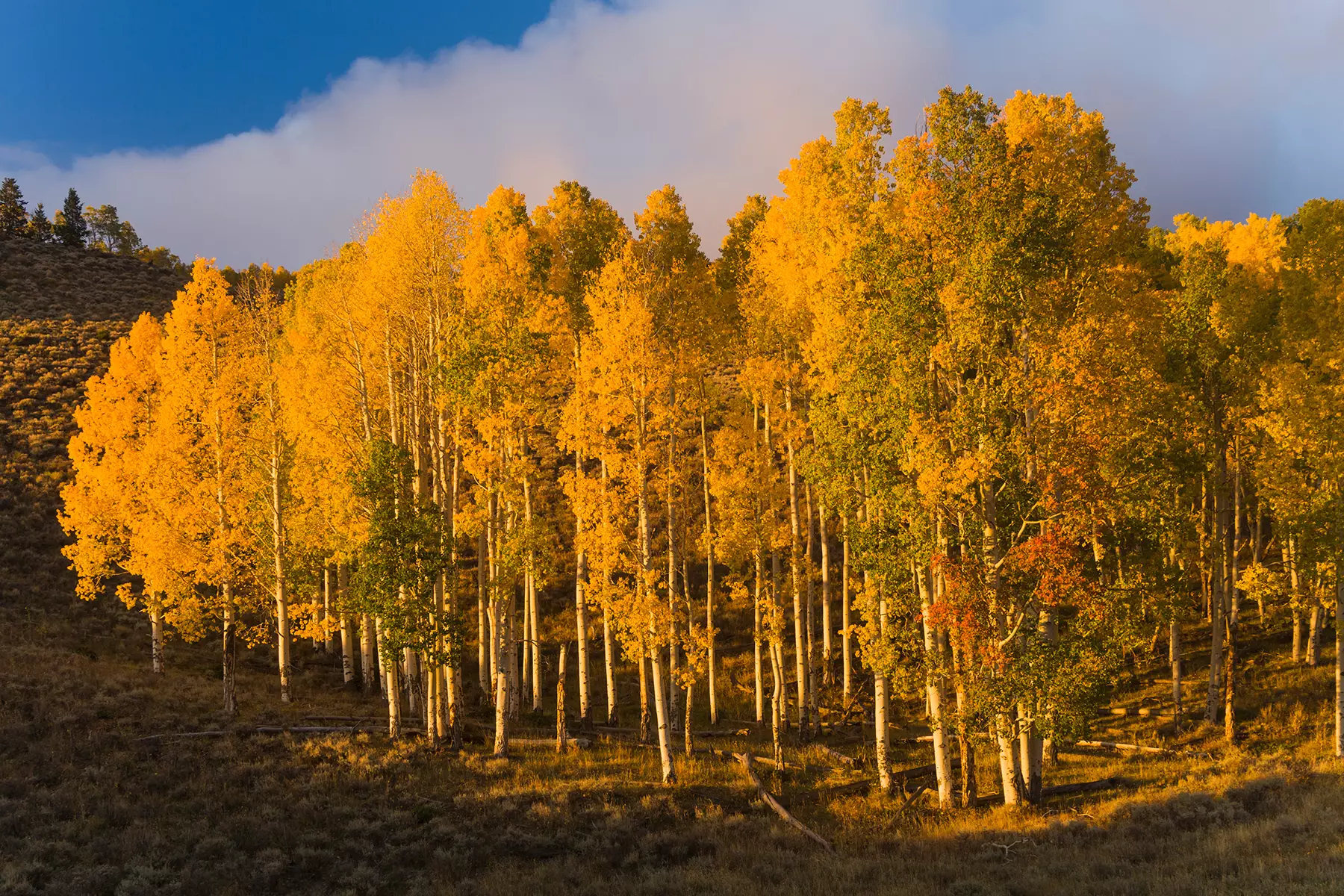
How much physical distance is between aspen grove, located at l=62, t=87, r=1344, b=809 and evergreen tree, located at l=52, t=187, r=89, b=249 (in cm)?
10171

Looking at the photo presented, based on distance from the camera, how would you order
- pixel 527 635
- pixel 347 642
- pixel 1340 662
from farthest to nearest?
pixel 347 642
pixel 527 635
pixel 1340 662

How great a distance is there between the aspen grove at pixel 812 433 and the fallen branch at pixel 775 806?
1.10 m

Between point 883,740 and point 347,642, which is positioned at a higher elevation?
point 347,642

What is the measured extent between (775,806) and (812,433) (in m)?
9.72

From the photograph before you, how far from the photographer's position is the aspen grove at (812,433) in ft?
53.1

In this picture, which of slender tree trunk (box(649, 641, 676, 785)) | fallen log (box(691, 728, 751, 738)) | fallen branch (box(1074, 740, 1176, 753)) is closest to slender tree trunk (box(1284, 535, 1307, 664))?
fallen branch (box(1074, 740, 1176, 753))

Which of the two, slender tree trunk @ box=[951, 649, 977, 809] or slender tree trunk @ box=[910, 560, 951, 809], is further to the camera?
slender tree trunk @ box=[910, 560, 951, 809]

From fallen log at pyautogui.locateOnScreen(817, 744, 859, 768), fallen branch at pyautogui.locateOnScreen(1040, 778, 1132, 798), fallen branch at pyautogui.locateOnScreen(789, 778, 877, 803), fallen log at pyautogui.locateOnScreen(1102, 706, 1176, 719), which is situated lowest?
fallen log at pyautogui.locateOnScreen(1102, 706, 1176, 719)

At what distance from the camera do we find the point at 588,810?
18281mm

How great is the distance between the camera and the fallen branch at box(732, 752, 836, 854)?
16.4 m

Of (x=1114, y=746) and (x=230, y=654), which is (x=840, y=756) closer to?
(x=1114, y=746)

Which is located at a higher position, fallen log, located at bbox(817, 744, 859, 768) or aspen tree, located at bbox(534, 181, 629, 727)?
aspen tree, located at bbox(534, 181, 629, 727)

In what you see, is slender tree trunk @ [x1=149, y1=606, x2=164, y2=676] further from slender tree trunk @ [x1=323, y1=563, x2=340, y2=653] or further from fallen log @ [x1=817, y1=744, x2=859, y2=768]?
fallen log @ [x1=817, y1=744, x2=859, y2=768]

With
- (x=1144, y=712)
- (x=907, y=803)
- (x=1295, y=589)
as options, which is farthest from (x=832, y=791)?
(x=1295, y=589)
